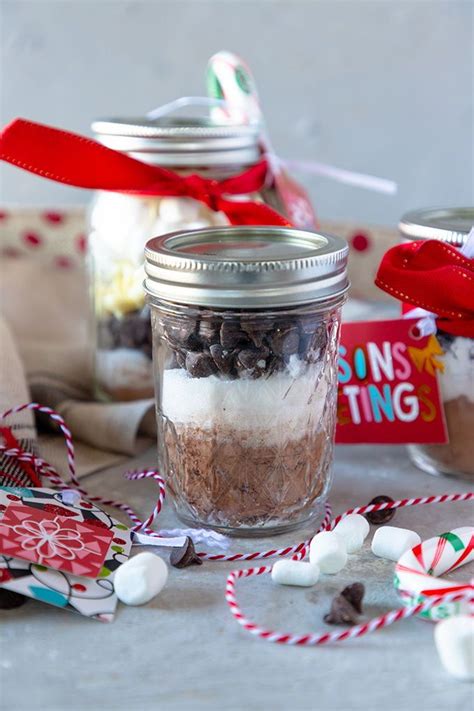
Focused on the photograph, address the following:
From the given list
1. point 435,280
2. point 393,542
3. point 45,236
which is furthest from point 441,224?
point 45,236

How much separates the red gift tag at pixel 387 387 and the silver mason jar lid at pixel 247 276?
0.16 m

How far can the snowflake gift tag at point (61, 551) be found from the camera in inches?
26.8

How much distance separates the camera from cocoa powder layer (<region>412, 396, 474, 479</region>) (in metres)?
0.90

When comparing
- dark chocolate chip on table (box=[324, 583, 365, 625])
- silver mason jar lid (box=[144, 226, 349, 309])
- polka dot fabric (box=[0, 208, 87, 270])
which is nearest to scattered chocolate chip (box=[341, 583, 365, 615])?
dark chocolate chip on table (box=[324, 583, 365, 625])

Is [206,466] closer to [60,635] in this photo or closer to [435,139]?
[60,635]

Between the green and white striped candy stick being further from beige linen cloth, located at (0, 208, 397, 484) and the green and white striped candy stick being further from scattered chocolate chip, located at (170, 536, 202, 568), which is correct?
scattered chocolate chip, located at (170, 536, 202, 568)

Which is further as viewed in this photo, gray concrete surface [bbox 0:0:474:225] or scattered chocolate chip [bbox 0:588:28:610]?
gray concrete surface [bbox 0:0:474:225]

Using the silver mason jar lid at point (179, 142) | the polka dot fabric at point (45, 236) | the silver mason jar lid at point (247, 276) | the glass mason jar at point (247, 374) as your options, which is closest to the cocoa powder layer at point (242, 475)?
the glass mason jar at point (247, 374)

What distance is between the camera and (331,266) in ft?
2.47

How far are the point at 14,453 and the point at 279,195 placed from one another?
433mm

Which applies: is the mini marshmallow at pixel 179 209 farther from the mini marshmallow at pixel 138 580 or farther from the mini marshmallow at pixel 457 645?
the mini marshmallow at pixel 457 645

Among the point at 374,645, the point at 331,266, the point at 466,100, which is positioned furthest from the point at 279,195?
the point at 374,645

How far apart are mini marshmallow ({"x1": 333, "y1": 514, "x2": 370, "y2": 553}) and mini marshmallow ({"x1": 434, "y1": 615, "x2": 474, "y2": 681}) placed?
16 cm

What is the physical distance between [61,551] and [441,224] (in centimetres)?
47
